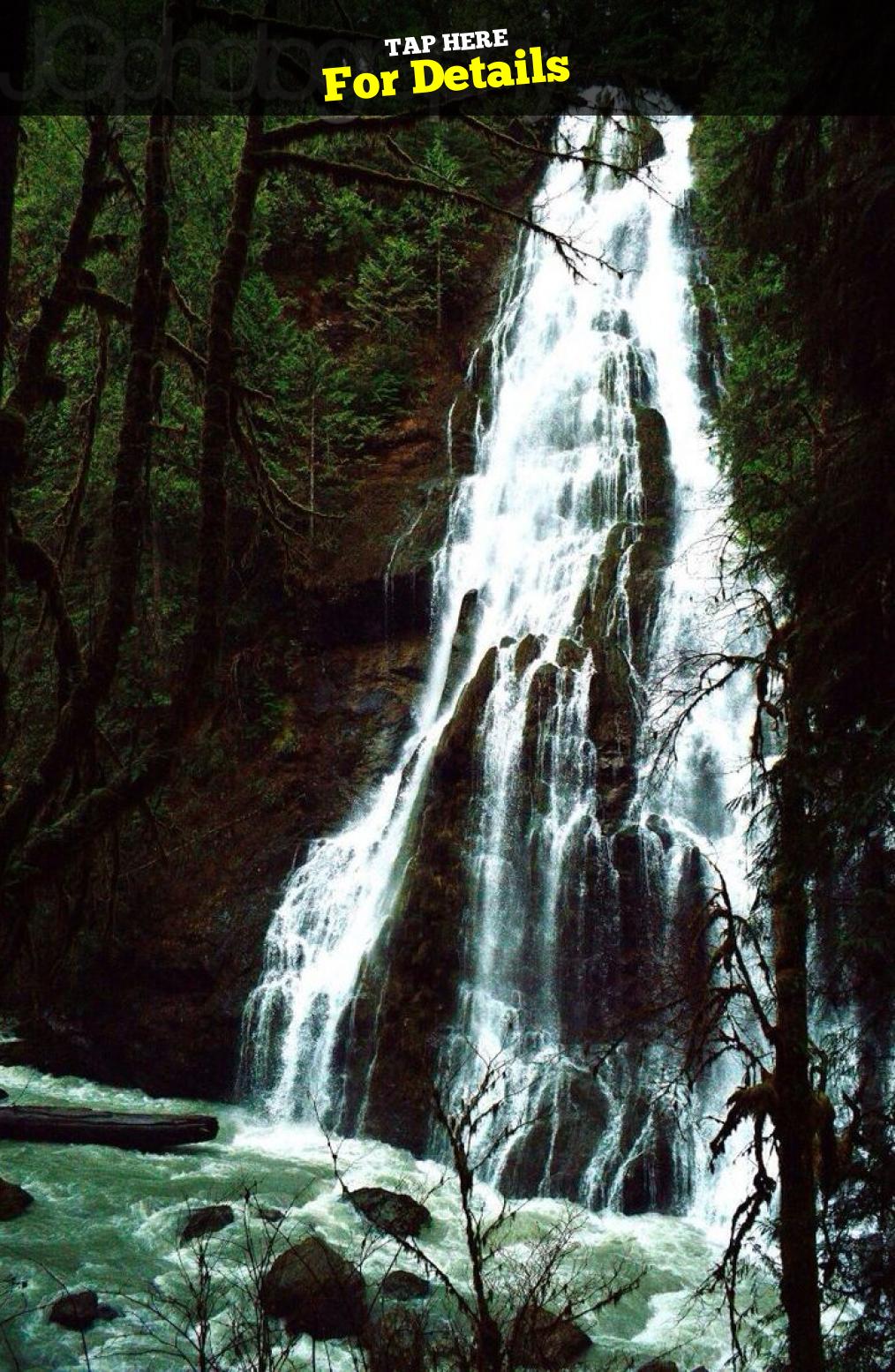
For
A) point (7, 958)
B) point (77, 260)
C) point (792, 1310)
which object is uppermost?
point (77, 260)

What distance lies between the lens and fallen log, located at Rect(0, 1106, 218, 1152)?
37.7ft

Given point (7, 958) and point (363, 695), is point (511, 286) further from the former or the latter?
point (7, 958)

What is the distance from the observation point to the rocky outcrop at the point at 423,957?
1262 cm

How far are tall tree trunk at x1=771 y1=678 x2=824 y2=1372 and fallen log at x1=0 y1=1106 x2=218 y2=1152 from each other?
326 inches

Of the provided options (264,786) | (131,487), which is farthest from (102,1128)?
(131,487)

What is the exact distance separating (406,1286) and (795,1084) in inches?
184

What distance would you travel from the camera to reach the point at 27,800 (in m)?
3.98

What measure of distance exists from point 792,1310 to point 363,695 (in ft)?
48.3

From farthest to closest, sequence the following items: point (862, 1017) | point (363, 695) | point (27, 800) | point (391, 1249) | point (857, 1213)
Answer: point (363, 695)
point (862, 1017)
point (391, 1249)
point (857, 1213)
point (27, 800)

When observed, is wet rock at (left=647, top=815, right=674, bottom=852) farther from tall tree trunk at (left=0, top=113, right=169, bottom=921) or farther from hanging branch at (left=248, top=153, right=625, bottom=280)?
tall tree trunk at (left=0, top=113, right=169, bottom=921)

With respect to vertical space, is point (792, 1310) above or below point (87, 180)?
below

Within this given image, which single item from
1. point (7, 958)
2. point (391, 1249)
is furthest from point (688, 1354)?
point (7, 958)

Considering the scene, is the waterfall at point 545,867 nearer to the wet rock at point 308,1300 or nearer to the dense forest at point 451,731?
the dense forest at point 451,731

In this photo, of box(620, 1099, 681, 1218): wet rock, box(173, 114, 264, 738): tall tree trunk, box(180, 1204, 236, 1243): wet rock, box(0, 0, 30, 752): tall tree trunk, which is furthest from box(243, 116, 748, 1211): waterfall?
box(0, 0, 30, 752): tall tree trunk
